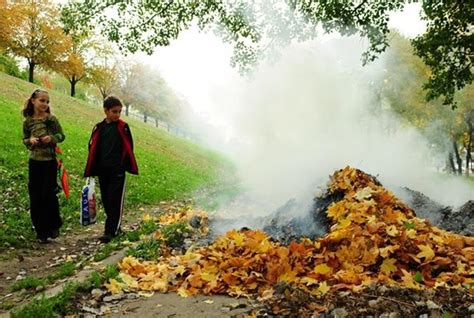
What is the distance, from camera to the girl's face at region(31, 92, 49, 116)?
665cm

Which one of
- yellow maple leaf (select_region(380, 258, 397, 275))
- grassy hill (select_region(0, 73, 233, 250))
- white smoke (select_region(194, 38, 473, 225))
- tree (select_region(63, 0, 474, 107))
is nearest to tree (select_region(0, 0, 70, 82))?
grassy hill (select_region(0, 73, 233, 250))

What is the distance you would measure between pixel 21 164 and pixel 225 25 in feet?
→ 17.5

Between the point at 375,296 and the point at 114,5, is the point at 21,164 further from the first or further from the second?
the point at 375,296

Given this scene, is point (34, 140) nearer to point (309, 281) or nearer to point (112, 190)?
point (112, 190)

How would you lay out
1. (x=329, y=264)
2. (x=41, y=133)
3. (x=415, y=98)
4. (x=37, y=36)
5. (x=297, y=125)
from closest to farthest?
(x=329, y=264) → (x=41, y=133) → (x=297, y=125) → (x=415, y=98) → (x=37, y=36)

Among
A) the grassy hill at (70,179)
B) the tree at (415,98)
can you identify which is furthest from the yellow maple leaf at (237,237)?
the tree at (415,98)

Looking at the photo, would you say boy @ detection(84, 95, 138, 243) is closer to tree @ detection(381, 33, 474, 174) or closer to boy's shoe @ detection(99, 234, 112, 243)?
boy's shoe @ detection(99, 234, 112, 243)

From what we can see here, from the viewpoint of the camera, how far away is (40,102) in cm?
664

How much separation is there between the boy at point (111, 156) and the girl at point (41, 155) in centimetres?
50

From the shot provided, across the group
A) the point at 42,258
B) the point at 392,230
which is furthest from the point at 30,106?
the point at 392,230

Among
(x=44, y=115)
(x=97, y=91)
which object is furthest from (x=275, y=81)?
(x=97, y=91)

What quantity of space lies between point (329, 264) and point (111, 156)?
3.55 m

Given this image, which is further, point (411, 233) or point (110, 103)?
point (110, 103)

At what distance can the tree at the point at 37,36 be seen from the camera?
34188mm
